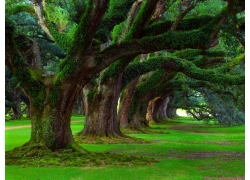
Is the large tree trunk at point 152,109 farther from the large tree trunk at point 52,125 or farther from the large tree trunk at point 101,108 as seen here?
the large tree trunk at point 52,125

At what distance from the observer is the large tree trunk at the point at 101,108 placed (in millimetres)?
19938

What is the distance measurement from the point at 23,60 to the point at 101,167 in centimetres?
462

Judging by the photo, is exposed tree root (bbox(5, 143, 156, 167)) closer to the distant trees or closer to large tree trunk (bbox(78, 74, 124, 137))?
the distant trees

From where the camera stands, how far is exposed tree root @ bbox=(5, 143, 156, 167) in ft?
38.9

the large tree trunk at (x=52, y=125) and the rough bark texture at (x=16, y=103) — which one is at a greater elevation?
the rough bark texture at (x=16, y=103)

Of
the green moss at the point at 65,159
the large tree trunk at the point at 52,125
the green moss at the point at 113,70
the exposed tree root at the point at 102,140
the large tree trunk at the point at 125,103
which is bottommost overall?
the green moss at the point at 65,159

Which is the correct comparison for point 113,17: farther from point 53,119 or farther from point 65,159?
point 65,159

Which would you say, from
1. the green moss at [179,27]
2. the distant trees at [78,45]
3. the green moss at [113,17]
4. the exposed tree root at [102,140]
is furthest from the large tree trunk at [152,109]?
the green moss at [179,27]

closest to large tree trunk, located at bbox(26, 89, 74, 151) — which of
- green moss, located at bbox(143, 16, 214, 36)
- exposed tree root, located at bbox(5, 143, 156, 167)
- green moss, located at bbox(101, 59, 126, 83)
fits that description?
exposed tree root, located at bbox(5, 143, 156, 167)

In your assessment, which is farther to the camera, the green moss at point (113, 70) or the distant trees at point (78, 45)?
the green moss at point (113, 70)

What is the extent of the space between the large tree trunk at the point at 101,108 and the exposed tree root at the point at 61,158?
6.42m

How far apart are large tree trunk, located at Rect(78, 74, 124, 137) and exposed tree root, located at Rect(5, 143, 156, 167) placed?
6.42 meters

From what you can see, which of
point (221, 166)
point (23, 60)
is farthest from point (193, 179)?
point (23, 60)

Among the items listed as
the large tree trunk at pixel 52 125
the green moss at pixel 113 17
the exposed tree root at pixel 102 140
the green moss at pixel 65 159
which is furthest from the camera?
the exposed tree root at pixel 102 140
